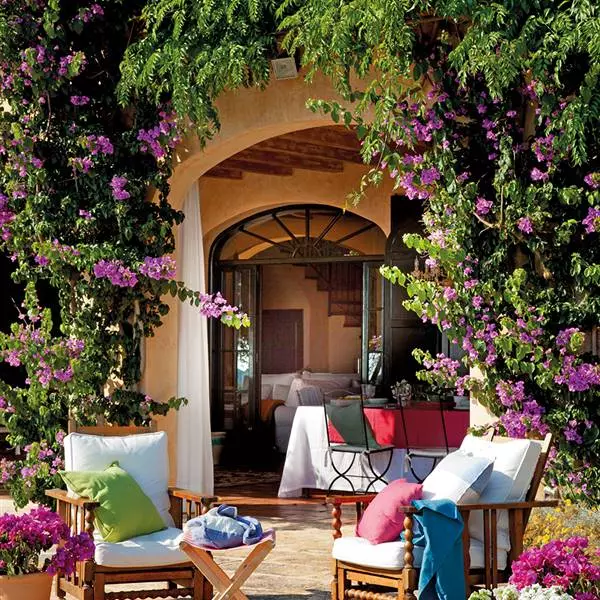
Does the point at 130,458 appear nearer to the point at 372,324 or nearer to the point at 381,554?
the point at 381,554

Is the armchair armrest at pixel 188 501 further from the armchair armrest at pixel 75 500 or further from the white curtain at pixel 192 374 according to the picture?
the white curtain at pixel 192 374

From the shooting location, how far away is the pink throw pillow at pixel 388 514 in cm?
546

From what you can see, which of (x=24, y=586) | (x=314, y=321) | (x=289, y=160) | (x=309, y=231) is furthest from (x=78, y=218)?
(x=314, y=321)

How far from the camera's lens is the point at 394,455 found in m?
9.75

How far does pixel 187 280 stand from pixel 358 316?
29.8ft

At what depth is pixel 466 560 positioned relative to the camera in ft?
17.7

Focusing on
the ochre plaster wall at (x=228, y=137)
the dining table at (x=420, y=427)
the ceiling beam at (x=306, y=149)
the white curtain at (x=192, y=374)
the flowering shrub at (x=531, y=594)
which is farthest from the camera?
the ceiling beam at (x=306, y=149)

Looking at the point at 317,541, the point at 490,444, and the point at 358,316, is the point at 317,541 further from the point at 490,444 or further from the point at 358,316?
the point at 358,316

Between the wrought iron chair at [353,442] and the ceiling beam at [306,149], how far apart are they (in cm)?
250

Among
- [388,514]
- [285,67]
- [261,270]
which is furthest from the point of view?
[261,270]

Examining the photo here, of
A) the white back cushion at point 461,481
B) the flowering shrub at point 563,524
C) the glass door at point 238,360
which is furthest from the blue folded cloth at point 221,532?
the glass door at point 238,360

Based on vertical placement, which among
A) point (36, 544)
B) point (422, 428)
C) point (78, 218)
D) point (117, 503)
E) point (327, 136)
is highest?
point (327, 136)

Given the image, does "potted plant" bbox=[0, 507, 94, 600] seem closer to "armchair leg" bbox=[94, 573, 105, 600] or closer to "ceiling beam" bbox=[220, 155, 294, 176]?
"armchair leg" bbox=[94, 573, 105, 600]

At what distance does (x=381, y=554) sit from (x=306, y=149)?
21.2ft
